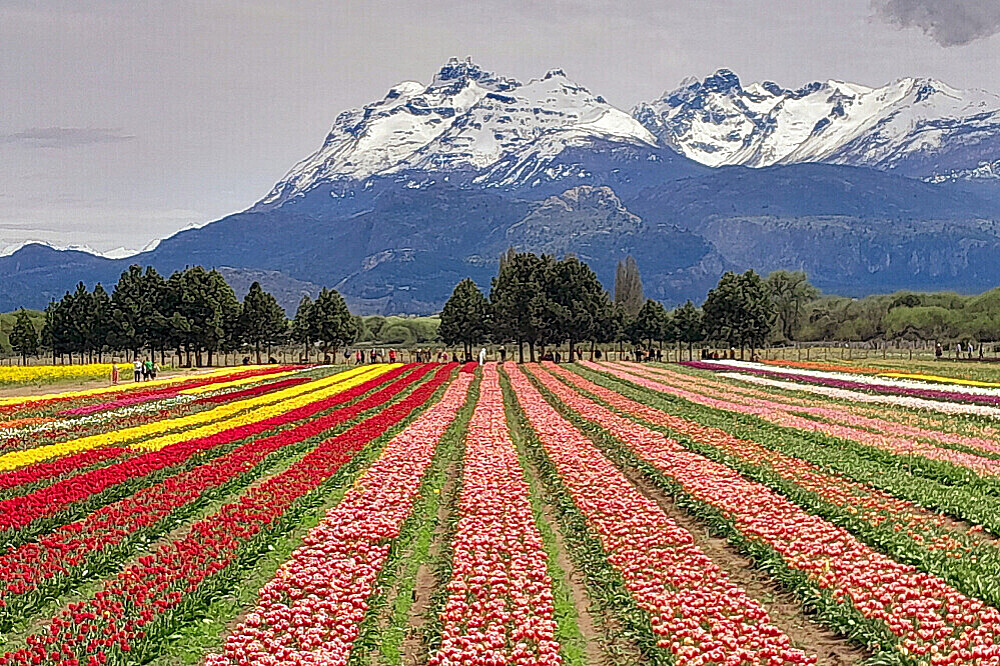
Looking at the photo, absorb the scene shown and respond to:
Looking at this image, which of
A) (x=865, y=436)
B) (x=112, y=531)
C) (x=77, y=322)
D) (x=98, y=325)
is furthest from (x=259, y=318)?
(x=112, y=531)

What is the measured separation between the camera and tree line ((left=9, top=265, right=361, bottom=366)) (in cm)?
10356

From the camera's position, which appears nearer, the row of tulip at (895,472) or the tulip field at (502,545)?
the tulip field at (502,545)

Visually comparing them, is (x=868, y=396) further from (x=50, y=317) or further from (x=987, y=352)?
(x=50, y=317)

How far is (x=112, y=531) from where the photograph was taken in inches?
636

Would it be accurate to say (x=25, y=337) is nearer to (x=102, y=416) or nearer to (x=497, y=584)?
(x=102, y=416)

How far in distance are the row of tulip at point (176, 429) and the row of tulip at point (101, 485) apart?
3.97 feet

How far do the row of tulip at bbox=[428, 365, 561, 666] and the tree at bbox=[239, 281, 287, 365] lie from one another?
308ft

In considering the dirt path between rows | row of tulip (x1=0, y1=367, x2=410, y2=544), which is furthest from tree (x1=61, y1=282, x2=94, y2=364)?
the dirt path between rows

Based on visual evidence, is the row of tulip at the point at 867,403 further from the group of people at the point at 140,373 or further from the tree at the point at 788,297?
the tree at the point at 788,297

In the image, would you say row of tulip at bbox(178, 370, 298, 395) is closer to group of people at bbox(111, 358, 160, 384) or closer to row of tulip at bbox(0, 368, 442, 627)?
group of people at bbox(111, 358, 160, 384)

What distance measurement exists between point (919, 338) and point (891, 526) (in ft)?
446

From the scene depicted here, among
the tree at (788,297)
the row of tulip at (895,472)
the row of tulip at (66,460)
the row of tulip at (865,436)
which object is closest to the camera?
the row of tulip at (895,472)

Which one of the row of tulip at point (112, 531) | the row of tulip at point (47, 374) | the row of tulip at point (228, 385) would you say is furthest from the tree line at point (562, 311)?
the row of tulip at point (112, 531)

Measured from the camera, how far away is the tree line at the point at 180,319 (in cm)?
10356
